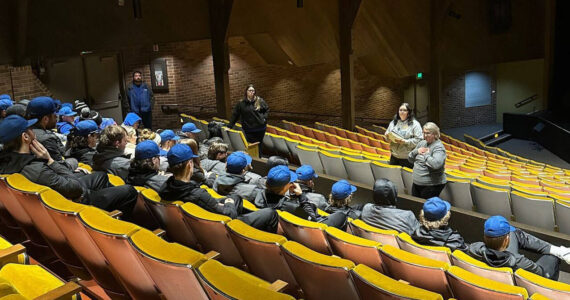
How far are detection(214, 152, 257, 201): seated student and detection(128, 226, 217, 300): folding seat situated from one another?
1857 mm

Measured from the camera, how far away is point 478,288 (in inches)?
118

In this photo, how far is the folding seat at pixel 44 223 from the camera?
3570mm

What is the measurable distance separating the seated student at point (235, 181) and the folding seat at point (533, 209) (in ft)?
9.81

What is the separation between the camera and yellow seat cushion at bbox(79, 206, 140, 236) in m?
3.00

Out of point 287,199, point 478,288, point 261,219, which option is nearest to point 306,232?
point 261,219

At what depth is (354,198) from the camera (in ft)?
22.4

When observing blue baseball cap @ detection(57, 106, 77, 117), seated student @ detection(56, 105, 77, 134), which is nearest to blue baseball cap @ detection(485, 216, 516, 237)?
seated student @ detection(56, 105, 77, 134)

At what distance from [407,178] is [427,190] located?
0.59m

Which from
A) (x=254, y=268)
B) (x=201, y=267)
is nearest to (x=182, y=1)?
(x=254, y=268)

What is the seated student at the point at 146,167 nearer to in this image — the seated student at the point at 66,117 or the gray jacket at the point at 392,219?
the gray jacket at the point at 392,219

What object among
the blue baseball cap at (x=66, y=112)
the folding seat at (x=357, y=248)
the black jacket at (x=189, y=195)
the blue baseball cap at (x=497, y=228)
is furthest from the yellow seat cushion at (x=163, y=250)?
the blue baseball cap at (x=66, y=112)

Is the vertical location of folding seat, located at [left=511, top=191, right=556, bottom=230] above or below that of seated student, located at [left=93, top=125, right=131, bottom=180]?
below

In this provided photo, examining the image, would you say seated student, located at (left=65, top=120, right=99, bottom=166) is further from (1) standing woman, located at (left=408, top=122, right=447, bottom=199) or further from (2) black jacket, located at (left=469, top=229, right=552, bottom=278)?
(2) black jacket, located at (left=469, top=229, right=552, bottom=278)

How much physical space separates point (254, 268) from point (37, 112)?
2731 mm
